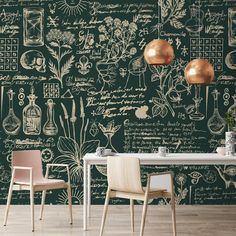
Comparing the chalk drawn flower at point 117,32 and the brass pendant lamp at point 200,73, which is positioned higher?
the chalk drawn flower at point 117,32

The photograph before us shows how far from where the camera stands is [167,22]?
270 inches

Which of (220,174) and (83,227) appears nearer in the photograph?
(83,227)

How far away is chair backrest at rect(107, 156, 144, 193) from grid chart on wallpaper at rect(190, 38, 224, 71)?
91.8 inches

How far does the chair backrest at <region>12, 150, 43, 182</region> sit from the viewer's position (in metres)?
5.79

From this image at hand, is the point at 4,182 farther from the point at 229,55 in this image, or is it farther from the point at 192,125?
the point at 229,55

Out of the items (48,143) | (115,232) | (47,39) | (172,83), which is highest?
(47,39)

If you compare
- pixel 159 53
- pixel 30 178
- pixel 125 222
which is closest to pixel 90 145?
pixel 125 222

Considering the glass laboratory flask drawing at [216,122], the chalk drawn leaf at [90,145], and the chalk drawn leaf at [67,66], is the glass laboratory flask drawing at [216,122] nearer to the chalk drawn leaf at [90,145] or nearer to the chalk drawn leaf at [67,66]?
the chalk drawn leaf at [90,145]

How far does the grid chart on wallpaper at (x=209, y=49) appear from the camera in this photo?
686 centimetres

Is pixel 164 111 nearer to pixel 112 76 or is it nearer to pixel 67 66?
pixel 112 76

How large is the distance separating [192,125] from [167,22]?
3.73 feet

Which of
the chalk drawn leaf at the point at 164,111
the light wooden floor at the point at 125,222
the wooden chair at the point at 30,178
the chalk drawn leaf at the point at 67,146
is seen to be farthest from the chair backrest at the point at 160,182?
the wooden chair at the point at 30,178

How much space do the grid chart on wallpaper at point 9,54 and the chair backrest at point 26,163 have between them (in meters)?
1.30

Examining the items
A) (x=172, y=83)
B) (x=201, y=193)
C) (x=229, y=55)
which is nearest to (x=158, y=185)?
(x=201, y=193)
